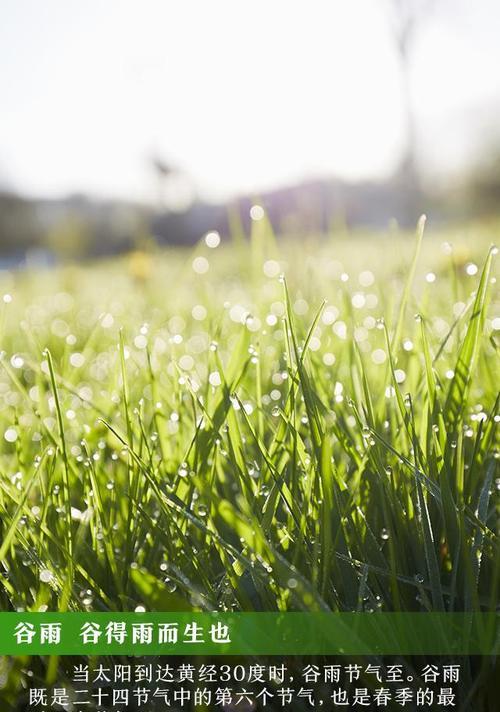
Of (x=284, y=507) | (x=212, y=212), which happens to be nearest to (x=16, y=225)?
(x=212, y=212)

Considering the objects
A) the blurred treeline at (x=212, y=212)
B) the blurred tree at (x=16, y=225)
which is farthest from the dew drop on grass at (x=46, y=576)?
the blurred tree at (x=16, y=225)

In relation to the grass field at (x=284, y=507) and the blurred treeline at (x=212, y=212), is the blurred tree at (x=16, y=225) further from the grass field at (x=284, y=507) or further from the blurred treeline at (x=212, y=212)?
the grass field at (x=284, y=507)

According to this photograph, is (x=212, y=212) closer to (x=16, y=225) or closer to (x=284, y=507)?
(x=16, y=225)

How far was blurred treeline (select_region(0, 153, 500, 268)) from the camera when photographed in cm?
555

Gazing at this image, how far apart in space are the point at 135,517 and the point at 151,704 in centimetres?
14

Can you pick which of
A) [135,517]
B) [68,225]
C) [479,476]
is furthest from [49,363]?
[68,225]

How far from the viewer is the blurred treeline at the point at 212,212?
555cm

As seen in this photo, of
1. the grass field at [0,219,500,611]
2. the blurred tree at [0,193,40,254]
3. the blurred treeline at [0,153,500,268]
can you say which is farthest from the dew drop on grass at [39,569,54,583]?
the blurred tree at [0,193,40,254]

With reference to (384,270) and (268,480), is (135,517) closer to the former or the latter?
(268,480)

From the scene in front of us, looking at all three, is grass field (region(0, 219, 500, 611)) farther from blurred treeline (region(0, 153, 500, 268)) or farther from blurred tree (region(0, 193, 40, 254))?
blurred tree (region(0, 193, 40, 254))

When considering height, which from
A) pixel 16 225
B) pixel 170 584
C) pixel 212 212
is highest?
pixel 212 212

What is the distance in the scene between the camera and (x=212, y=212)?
28.6 ft

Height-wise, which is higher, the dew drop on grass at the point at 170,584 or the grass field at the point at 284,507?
the grass field at the point at 284,507

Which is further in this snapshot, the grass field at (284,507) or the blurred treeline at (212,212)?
the blurred treeline at (212,212)
